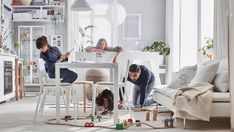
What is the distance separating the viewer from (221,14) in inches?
239

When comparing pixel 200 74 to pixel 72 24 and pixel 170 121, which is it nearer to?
pixel 170 121

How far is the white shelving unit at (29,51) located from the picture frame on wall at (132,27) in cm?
216

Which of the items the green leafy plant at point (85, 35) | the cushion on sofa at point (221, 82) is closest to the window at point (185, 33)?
the green leafy plant at point (85, 35)

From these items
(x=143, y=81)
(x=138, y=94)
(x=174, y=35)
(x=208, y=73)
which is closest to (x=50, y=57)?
(x=143, y=81)

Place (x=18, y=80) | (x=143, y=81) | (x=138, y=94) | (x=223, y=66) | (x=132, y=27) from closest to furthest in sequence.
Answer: (x=223, y=66)
(x=143, y=81)
(x=138, y=94)
(x=18, y=80)
(x=132, y=27)

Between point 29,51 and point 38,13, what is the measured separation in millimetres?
990

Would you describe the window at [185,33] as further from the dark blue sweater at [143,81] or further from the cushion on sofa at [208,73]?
the cushion on sofa at [208,73]

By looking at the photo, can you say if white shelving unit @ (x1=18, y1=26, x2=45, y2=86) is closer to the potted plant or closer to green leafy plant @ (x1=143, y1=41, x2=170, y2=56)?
green leafy plant @ (x1=143, y1=41, x2=170, y2=56)

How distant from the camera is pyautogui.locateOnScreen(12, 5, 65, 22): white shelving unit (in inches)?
403

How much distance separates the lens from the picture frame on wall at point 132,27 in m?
10.7

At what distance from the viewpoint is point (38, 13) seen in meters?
10.3

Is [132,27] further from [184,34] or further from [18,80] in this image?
[18,80]

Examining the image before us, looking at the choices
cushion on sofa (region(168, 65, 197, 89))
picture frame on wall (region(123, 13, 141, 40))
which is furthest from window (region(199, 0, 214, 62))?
picture frame on wall (region(123, 13, 141, 40))

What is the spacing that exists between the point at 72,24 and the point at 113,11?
1145mm
